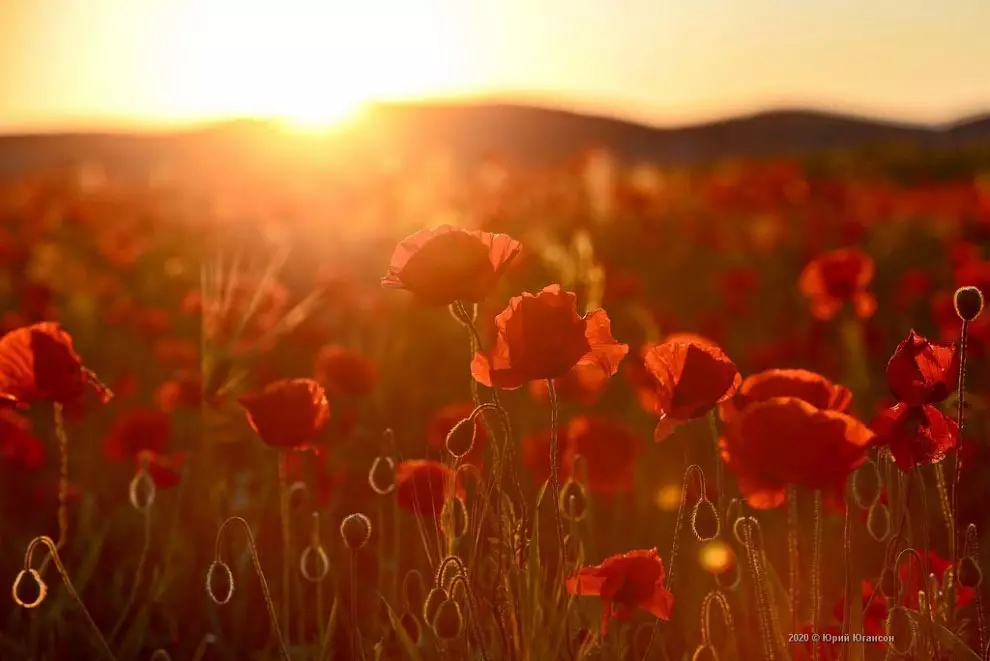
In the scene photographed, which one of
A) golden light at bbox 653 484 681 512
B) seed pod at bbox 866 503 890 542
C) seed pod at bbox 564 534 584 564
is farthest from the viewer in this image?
golden light at bbox 653 484 681 512

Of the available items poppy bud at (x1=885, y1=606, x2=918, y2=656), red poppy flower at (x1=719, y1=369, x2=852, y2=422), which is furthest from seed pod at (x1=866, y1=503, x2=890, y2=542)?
red poppy flower at (x1=719, y1=369, x2=852, y2=422)

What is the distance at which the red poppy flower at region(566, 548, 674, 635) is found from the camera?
1.36 m

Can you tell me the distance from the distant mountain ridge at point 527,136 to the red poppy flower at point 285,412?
42.9 meters

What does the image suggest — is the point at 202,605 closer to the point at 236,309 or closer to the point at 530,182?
the point at 236,309

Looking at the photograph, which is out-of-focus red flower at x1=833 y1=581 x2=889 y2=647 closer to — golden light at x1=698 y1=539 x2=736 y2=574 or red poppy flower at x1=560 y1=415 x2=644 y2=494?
golden light at x1=698 y1=539 x2=736 y2=574

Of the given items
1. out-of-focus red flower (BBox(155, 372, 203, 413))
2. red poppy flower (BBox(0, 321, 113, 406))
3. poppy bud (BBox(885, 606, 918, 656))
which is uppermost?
red poppy flower (BBox(0, 321, 113, 406))

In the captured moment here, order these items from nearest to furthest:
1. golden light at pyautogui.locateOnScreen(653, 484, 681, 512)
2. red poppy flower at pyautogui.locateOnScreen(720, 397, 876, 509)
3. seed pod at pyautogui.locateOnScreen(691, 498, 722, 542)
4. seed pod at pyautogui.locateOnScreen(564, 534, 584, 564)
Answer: red poppy flower at pyautogui.locateOnScreen(720, 397, 876, 509) < seed pod at pyautogui.locateOnScreen(691, 498, 722, 542) < seed pod at pyautogui.locateOnScreen(564, 534, 584, 564) < golden light at pyautogui.locateOnScreen(653, 484, 681, 512)

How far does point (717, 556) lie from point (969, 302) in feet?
1.88

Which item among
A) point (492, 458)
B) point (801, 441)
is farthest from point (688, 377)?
point (492, 458)

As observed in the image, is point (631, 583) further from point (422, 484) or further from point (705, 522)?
point (422, 484)

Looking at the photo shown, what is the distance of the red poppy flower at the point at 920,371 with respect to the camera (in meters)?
1.24

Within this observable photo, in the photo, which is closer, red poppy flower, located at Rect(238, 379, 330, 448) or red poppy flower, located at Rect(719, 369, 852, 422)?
red poppy flower, located at Rect(719, 369, 852, 422)

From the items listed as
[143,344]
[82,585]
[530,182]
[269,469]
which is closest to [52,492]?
[269,469]

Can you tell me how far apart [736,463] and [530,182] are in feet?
23.1
